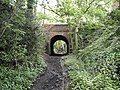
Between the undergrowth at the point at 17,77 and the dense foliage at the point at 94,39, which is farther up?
the dense foliage at the point at 94,39

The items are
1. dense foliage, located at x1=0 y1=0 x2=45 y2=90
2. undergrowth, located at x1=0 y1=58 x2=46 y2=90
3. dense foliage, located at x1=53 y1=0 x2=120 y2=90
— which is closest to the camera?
dense foliage, located at x1=53 y1=0 x2=120 y2=90

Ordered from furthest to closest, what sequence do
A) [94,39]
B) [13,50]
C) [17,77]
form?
[94,39], [13,50], [17,77]

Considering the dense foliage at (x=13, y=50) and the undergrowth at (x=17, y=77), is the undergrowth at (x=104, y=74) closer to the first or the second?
the undergrowth at (x=17, y=77)

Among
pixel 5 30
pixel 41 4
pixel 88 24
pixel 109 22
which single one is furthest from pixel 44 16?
pixel 5 30

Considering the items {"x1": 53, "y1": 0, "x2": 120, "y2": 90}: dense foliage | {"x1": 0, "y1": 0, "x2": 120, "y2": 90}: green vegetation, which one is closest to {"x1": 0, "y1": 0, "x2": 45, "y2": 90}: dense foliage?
{"x1": 0, "y1": 0, "x2": 120, "y2": 90}: green vegetation

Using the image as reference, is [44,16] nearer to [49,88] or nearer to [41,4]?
[41,4]

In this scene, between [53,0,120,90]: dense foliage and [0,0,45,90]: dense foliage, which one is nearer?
[53,0,120,90]: dense foliage

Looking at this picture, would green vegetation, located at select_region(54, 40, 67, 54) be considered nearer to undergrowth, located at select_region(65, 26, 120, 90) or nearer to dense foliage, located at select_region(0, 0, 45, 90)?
dense foliage, located at select_region(0, 0, 45, 90)

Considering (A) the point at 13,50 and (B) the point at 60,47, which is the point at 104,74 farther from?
(B) the point at 60,47

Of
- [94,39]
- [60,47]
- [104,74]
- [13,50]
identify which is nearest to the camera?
[104,74]

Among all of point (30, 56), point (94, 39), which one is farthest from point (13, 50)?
point (94, 39)

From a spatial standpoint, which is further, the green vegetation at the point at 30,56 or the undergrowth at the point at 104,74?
the green vegetation at the point at 30,56

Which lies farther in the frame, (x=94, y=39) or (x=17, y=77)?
(x=94, y=39)

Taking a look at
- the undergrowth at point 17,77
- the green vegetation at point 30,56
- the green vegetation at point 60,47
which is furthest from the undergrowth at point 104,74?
the green vegetation at point 60,47
